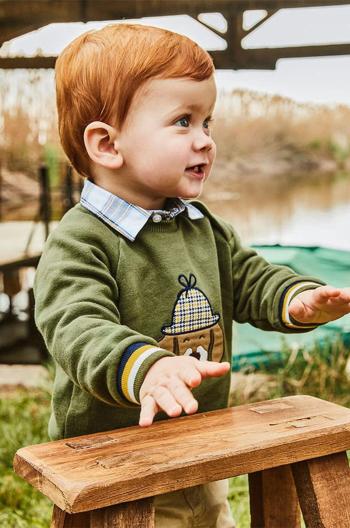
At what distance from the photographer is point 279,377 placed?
11.1ft

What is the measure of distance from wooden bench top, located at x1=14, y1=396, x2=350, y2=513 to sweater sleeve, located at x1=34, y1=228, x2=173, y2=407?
10 centimetres

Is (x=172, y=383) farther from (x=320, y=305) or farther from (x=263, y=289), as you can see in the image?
(x=263, y=289)

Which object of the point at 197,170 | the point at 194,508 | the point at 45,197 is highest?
the point at 197,170

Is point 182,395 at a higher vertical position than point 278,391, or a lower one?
higher

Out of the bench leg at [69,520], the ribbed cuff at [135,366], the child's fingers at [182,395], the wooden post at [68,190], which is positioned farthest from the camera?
the wooden post at [68,190]

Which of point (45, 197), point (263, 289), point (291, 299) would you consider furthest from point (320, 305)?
point (45, 197)

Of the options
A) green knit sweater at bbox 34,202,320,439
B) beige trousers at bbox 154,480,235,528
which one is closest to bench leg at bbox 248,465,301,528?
beige trousers at bbox 154,480,235,528

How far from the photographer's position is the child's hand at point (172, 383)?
116cm

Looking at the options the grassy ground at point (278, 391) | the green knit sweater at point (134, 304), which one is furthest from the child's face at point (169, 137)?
the grassy ground at point (278, 391)

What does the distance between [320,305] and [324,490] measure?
34 cm

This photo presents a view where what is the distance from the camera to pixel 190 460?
1.30 m

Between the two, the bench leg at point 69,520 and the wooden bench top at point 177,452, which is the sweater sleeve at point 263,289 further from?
the bench leg at point 69,520

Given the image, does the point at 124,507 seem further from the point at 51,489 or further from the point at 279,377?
the point at 279,377

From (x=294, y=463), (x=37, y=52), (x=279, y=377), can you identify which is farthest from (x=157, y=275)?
(x=37, y=52)
